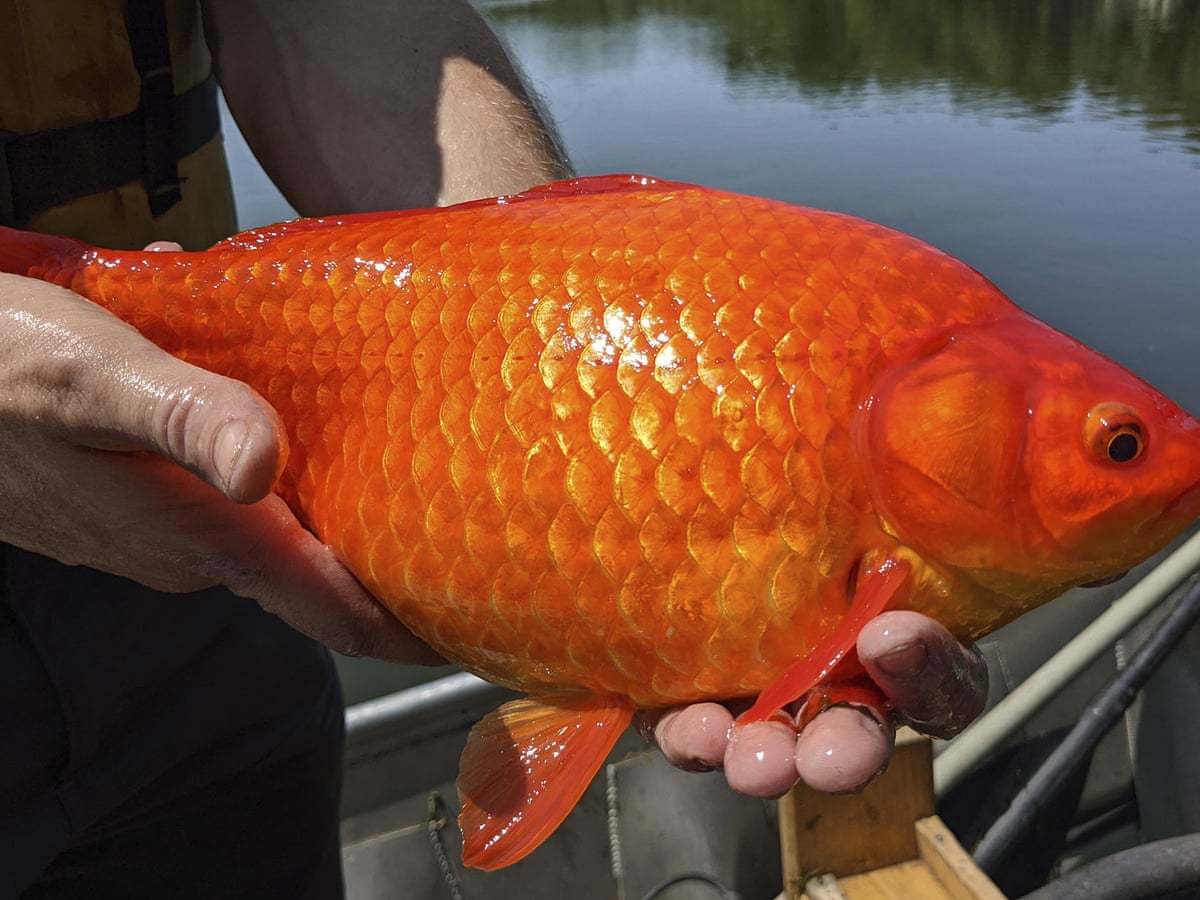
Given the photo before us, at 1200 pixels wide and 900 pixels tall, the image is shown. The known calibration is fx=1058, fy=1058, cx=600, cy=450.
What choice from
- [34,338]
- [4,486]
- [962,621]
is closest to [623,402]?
[962,621]

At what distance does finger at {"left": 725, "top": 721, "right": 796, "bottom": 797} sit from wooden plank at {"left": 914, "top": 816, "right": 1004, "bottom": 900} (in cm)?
97

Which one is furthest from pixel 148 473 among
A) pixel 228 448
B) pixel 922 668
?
pixel 922 668

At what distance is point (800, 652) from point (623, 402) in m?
0.36

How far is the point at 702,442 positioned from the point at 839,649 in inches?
11.1

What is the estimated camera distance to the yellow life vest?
1.73 meters

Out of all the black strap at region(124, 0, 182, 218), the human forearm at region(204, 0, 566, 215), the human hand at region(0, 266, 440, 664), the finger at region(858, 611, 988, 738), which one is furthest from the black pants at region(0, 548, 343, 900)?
the finger at region(858, 611, 988, 738)

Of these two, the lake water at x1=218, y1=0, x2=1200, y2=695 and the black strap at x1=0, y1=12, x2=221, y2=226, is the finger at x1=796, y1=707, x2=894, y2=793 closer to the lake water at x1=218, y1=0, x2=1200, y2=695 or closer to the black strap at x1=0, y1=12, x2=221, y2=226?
the black strap at x1=0, y1=12, x2=221, y2=226

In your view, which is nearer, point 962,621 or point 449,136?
point 962,621

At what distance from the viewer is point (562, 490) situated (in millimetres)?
1240

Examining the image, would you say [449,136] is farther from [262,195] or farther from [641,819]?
[262,195]

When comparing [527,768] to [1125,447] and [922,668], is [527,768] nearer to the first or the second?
[922,668]

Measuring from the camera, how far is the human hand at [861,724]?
1.19 m

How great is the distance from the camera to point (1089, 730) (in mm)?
3123

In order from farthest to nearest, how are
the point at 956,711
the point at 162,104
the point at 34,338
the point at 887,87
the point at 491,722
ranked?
the point at 887,87
the point at 162,104
the point at 491,722
the point at 956,711
the point at 34,338
